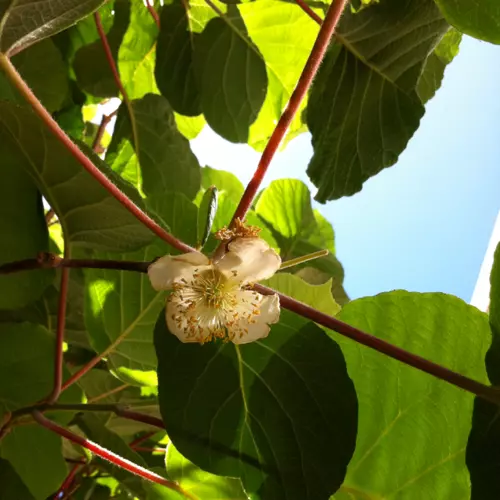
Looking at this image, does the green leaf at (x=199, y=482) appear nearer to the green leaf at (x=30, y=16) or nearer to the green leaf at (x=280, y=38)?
the green leaf at (x=30, y=16)

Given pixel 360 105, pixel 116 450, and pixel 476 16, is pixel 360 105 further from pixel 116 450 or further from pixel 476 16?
pixel 116 450

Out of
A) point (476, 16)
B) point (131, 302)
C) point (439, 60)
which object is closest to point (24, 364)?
point (131, 302)

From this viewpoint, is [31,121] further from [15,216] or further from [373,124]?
[373,124]

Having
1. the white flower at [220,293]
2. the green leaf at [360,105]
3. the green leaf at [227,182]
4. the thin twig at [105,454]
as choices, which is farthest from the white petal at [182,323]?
the green leaf at [227,182]

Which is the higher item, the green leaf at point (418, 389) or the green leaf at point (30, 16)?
the green leaf at point (30, 16)

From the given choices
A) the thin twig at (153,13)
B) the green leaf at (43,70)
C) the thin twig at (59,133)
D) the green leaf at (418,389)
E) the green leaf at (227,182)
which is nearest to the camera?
the thin twig at (59,133)

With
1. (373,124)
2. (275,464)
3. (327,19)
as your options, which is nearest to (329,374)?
(275,464)
